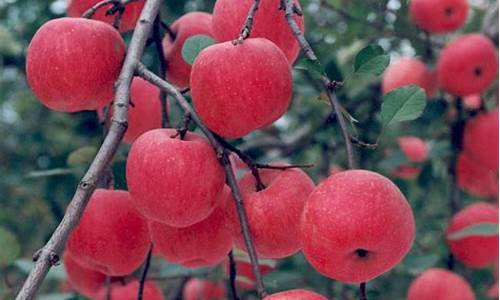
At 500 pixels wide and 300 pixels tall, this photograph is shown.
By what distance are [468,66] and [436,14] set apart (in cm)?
19

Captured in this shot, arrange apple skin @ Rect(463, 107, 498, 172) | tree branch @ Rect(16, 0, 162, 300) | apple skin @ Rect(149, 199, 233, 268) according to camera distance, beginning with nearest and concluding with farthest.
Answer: tree branch @ Rect(16, 0, 162, 300), apple skin @ Rect(149, 199, 233, 268), apple skin @ Rect(463, 107, 498, 172)

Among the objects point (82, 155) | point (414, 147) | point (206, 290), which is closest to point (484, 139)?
point (414, 147)

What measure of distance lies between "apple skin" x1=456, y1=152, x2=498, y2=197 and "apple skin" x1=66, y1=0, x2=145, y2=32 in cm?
108

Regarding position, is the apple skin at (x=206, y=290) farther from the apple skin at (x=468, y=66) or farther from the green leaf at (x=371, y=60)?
the green leaf at (x=371, y=60)

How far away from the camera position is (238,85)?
1091mm

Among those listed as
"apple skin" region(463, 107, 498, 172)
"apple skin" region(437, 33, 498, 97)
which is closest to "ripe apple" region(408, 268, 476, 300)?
"apple skin" region(463, 107, 498, 172)

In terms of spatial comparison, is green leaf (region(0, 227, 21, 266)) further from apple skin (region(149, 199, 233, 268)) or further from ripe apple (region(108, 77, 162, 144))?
apple skin (region(149, 199, 233, 268))

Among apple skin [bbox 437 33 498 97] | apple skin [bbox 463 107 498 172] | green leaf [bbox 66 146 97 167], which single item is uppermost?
apple skin [bbox 437 33 498 97]

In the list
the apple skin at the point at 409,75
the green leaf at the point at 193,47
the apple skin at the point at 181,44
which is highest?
the green leaf at the point at 193,47

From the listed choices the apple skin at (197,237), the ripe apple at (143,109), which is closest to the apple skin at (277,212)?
the apple skin at (197,237)

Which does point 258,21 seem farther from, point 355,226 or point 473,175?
point 473,175

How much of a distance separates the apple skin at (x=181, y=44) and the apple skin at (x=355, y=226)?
0.50 meters

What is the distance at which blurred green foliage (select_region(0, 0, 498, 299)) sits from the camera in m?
2.12

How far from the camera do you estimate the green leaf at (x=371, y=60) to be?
48.3 inches
